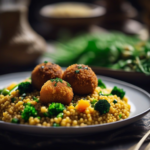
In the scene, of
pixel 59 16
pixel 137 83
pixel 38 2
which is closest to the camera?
pixel 137 83

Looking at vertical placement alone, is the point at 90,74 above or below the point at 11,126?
above

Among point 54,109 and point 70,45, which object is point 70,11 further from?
point 54,109

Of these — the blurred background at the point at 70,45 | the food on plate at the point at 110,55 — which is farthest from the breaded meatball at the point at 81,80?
the food on plate at the point at 110,55

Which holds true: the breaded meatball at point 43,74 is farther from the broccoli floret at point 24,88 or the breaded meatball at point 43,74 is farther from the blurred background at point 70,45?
the blurred background at point 70,45

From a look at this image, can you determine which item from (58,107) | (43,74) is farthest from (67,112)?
(43,74)

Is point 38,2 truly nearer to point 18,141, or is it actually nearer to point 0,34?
point 0,34

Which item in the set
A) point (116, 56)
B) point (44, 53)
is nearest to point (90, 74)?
point (116, 56)
